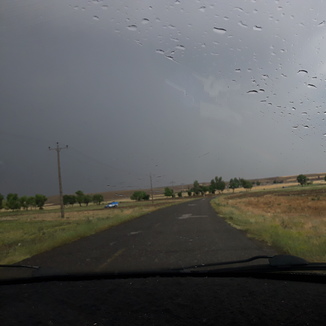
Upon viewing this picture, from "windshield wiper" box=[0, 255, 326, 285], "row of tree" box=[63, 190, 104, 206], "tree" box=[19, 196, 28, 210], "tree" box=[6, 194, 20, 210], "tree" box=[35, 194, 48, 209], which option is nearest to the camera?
"windshield wiper" box=[0, 255, 326, 285]

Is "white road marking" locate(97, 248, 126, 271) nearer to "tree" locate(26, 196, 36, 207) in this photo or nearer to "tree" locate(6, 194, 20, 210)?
"tree" locate(6, 194, 20, 210)

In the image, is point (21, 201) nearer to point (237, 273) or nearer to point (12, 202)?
point (12, 202)

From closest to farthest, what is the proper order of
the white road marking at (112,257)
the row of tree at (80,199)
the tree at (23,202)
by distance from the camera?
the white road marking at (112,257)
the row of tree at (80,199)
the tree at (23,202)

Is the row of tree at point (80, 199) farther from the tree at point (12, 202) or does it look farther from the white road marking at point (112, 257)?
the white road marking at point (112, 257)

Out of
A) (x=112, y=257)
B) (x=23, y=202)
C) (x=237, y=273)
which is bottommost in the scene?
(x=112, y=257)

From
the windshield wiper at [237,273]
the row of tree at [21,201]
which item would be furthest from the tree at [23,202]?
the windshield wiper at [237,273]

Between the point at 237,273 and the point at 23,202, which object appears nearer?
the point at 237,273


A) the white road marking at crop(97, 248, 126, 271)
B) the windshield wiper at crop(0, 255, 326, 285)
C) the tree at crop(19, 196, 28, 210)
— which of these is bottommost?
the white road marking at crop(97, 248, 126, 271)

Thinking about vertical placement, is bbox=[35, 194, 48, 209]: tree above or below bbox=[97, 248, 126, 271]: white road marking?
above

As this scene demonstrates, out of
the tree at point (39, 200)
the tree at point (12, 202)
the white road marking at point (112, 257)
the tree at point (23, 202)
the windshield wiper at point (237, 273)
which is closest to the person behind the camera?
the windshield wiper at point (237, 273)

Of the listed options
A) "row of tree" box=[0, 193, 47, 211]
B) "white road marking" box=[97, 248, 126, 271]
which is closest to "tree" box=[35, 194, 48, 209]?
"row of tree" box=[0, 193, 47, 211]

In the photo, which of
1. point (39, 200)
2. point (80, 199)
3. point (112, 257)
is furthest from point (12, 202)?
point (112, 257)

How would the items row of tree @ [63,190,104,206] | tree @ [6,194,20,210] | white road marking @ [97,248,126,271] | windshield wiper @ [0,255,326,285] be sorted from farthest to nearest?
1. row of tree @ [63,190,104,206]
2. tree @ [6,194,20,210]
3. white road marking @ [97,248,126,271]
4. windshield wiper @ [0,255,326,285]

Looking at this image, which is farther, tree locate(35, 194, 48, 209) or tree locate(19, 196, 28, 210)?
tree locate(19, 196, 28, 210)
